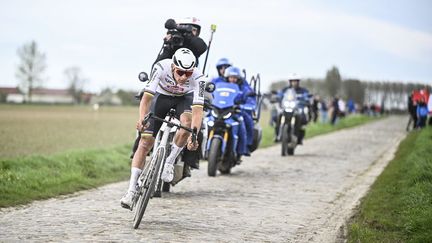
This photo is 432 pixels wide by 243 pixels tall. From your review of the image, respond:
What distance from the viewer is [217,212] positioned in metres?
11.0

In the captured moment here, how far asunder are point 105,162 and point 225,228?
28.5ft

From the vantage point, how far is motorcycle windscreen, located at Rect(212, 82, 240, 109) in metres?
16.8

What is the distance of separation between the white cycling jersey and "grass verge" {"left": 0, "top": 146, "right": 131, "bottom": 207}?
9.27 ft

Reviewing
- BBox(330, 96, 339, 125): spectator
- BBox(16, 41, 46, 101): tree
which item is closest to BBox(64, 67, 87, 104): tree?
BBox(16, 41, 46, 101): tree

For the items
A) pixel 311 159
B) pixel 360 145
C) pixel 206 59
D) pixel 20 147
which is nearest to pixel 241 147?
pixel 206 59

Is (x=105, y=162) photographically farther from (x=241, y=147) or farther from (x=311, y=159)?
(x=311, y=159)

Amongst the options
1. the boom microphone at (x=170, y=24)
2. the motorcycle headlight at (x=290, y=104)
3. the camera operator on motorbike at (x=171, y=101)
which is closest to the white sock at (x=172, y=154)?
the camera operator on motorbike at (x=171, y=101)

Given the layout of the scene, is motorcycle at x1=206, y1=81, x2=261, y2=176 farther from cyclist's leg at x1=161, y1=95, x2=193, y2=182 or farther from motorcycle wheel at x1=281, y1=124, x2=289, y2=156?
motorcycle wheel at x1=281, y1=124, x2=289, y2=156

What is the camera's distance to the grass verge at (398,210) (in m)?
9.42

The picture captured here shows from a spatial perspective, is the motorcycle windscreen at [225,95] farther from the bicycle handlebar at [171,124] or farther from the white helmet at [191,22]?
the bicycle handlebar at [171,124]

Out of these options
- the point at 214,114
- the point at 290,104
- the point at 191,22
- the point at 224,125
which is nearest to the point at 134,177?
the point at 191,22

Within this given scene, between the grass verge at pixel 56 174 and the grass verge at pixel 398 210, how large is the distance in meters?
4.86

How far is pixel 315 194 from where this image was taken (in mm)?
13961

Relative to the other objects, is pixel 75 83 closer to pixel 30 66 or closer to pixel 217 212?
pixel 30 66
